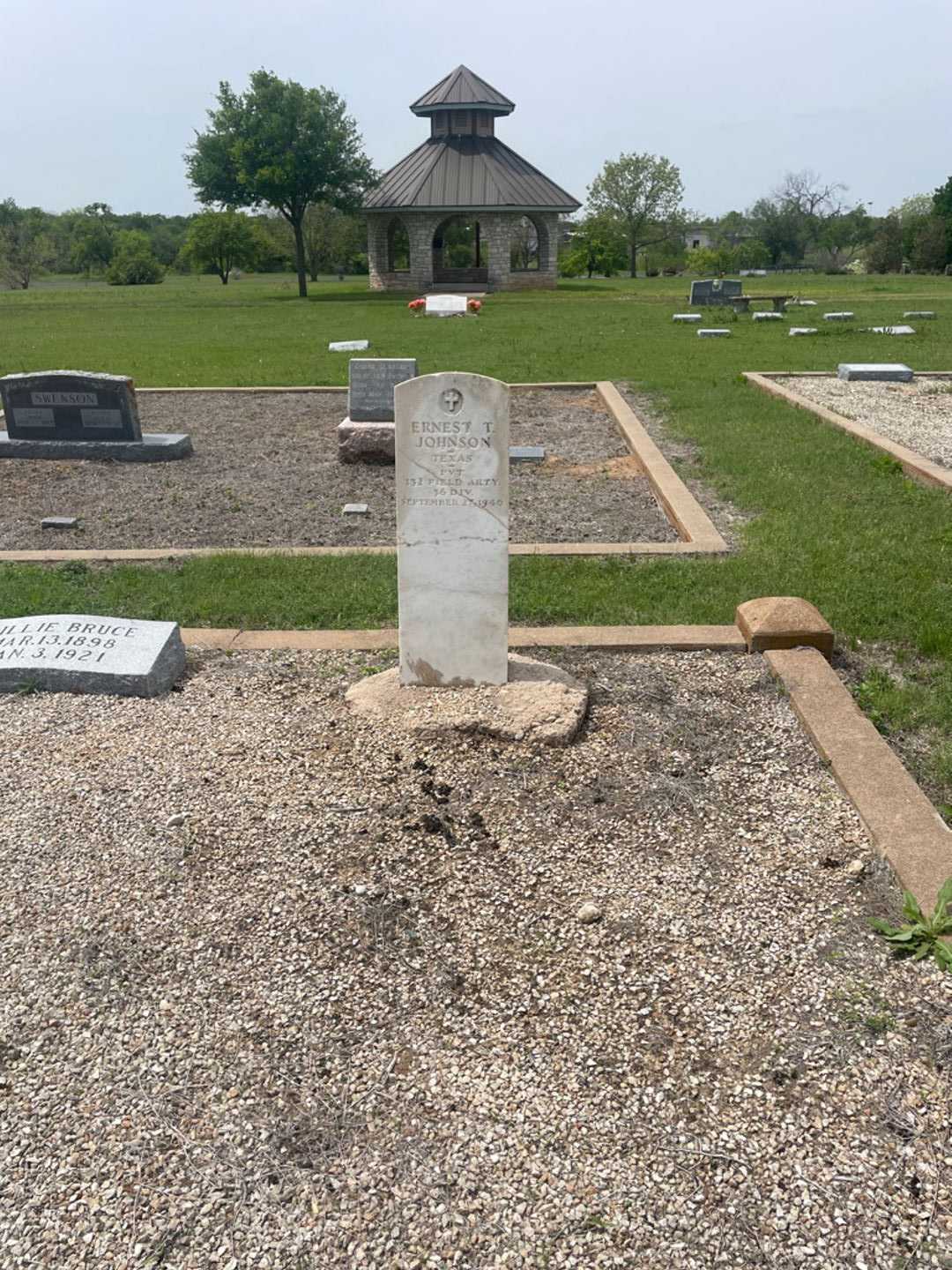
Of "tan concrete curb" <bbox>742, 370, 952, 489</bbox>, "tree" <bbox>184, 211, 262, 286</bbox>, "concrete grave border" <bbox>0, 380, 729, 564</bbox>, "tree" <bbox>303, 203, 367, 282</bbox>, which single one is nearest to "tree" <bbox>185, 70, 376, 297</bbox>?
"tree" <bbox>184, 211, 262, 286</bbox>

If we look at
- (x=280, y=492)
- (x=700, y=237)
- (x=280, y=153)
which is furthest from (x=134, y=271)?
(x=700, y=237)

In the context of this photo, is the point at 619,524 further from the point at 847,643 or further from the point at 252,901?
the point at 252,901

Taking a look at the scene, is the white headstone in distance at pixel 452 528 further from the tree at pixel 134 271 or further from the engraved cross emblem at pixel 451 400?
the tree at pixel 134 271

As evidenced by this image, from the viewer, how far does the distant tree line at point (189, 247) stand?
46.7 metres

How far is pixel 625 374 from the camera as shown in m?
14.7

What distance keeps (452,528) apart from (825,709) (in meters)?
1.68

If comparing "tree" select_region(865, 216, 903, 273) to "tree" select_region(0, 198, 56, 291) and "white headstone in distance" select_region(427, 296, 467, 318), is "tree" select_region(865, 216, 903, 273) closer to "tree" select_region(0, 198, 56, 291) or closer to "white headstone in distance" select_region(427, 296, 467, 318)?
"white headstone in distance" select_region(427, 296, 467, 318)

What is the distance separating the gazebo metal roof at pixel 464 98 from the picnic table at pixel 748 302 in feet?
54.9

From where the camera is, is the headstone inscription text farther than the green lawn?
Yes

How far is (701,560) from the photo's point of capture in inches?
248

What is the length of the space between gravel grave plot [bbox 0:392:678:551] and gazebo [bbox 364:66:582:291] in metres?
27.0

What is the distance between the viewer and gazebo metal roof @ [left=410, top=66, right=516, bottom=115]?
3859 cm

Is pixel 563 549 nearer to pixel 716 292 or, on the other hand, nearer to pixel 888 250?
pixel 716 292

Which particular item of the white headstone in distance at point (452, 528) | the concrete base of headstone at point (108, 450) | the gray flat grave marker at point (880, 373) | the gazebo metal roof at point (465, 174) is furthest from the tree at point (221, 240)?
the white headstone in distance at point (452, 528)
